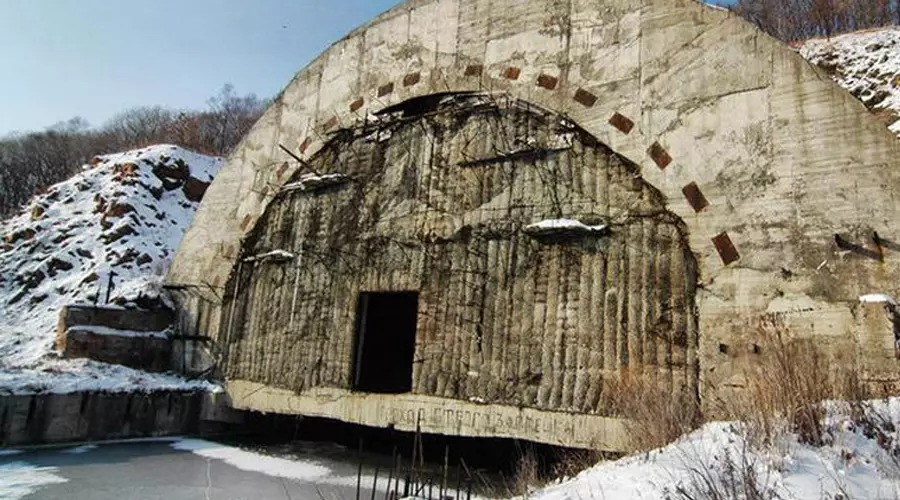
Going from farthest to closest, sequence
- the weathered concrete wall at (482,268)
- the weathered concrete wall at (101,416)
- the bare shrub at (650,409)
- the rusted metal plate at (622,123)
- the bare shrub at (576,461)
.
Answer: the weathered concrete wall at (101,416) < the rusted metal plate at (622,123) < the weathered concrete wall at (482,268) < the bare shrub at (576,461) < the bare shrub at (650,409)

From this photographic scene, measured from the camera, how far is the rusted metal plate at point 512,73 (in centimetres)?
876

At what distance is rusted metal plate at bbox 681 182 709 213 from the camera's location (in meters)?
6.91

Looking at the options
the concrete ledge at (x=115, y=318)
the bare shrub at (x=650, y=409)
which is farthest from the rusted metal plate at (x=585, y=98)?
the concrete ledge at (x=115, y=318)

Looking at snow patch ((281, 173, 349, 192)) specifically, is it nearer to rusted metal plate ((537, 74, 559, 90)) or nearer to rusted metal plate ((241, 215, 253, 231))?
rusted metal plate ((241, 215, 253, 231))

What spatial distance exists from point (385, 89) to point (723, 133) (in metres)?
5.63

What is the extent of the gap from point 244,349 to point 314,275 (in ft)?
7.07

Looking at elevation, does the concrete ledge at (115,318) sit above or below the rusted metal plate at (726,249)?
below

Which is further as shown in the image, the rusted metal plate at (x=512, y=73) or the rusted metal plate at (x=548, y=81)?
the rusted metal plate at (x=512, y=73)

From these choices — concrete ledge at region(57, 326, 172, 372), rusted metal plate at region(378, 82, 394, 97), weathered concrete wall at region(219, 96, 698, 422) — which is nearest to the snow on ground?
weathered concrete wall at region(219, 96, 698, 422)

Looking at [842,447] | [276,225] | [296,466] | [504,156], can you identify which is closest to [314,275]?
[276,225]

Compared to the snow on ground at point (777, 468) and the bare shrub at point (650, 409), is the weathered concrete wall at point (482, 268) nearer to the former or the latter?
the bare shrub at point (650, 409)

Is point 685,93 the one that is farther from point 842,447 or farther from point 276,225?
point 276,225

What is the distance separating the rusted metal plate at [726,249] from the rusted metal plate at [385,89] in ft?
19.4

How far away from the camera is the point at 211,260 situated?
1230cm
